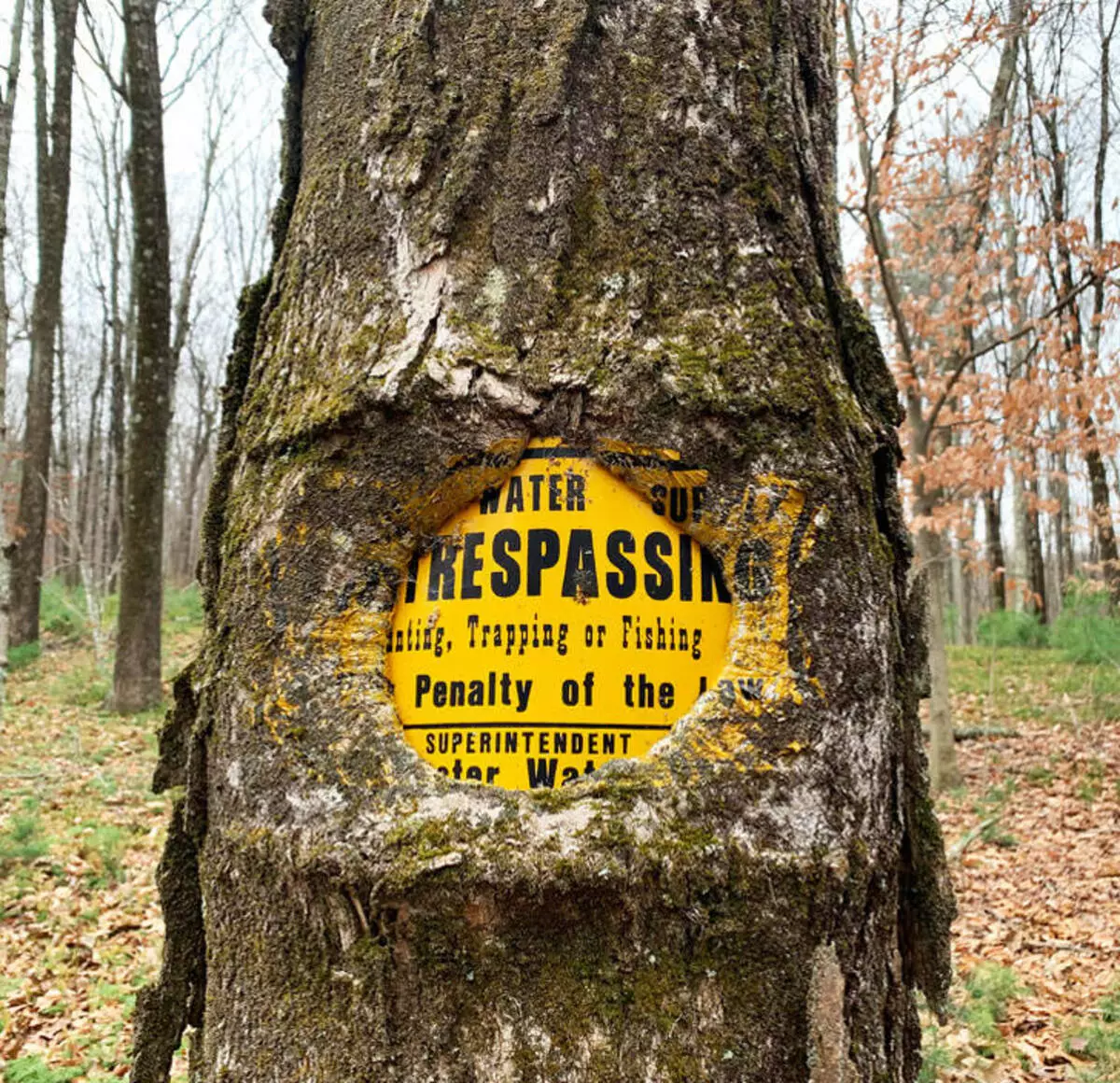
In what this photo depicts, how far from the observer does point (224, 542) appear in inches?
55.1

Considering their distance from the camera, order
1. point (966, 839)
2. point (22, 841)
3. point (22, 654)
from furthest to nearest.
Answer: point (22, 654), point (966, 839), point (22, 841)

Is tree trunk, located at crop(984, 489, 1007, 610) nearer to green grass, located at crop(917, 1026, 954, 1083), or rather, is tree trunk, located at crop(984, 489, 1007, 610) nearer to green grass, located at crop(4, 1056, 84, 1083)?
green grass, located at crop(917, 1026, 954, 1083)

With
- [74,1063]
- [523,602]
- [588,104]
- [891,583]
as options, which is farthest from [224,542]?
[74,1063]

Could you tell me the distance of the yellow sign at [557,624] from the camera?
1.23 metres

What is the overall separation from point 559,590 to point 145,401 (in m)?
9.49

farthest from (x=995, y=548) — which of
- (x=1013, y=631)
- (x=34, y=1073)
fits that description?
(x=34, y=1073)

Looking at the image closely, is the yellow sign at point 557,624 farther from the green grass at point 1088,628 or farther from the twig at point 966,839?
the green grass at point 1088,628

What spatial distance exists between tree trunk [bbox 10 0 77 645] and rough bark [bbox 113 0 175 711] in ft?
10.4

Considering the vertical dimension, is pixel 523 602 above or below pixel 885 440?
below

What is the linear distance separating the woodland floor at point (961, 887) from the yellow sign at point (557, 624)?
1.17m

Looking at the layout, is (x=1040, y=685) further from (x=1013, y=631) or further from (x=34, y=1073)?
(x=34, y=1073)

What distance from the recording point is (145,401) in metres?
9.57

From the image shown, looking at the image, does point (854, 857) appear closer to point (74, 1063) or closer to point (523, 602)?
point (523, 602)

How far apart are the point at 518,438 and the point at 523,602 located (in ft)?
0.74
